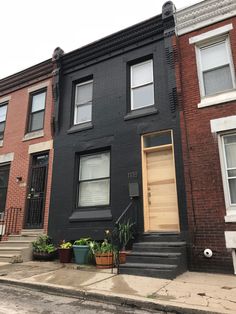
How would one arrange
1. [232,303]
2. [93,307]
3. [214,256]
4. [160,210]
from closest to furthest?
[232,303]
[93,307]
[214,256]
[160,210]

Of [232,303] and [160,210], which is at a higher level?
[160,210]

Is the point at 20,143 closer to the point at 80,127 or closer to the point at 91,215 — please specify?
the point at 80,127

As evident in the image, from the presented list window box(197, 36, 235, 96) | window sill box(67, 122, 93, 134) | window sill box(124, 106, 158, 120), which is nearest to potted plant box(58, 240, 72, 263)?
window sill box(67, 122, 93, 134)

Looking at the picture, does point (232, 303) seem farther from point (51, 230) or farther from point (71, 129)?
point (71, 129)

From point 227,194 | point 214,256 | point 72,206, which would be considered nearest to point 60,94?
point 72,206

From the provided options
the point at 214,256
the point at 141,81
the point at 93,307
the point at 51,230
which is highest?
the point at 141,81

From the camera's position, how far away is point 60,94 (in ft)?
36.3

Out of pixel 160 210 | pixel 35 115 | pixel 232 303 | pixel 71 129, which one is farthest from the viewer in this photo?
pixel 35 115

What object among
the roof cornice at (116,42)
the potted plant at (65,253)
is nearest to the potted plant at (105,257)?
the potted plant at (65,253)

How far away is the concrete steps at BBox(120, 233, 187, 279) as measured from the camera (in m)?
6.23

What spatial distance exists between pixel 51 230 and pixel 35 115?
486 centimetres

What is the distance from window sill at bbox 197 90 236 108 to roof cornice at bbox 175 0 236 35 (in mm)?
2360

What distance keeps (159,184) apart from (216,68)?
373 cm

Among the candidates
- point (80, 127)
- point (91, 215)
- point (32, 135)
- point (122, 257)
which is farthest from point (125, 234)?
point (32, 135)
